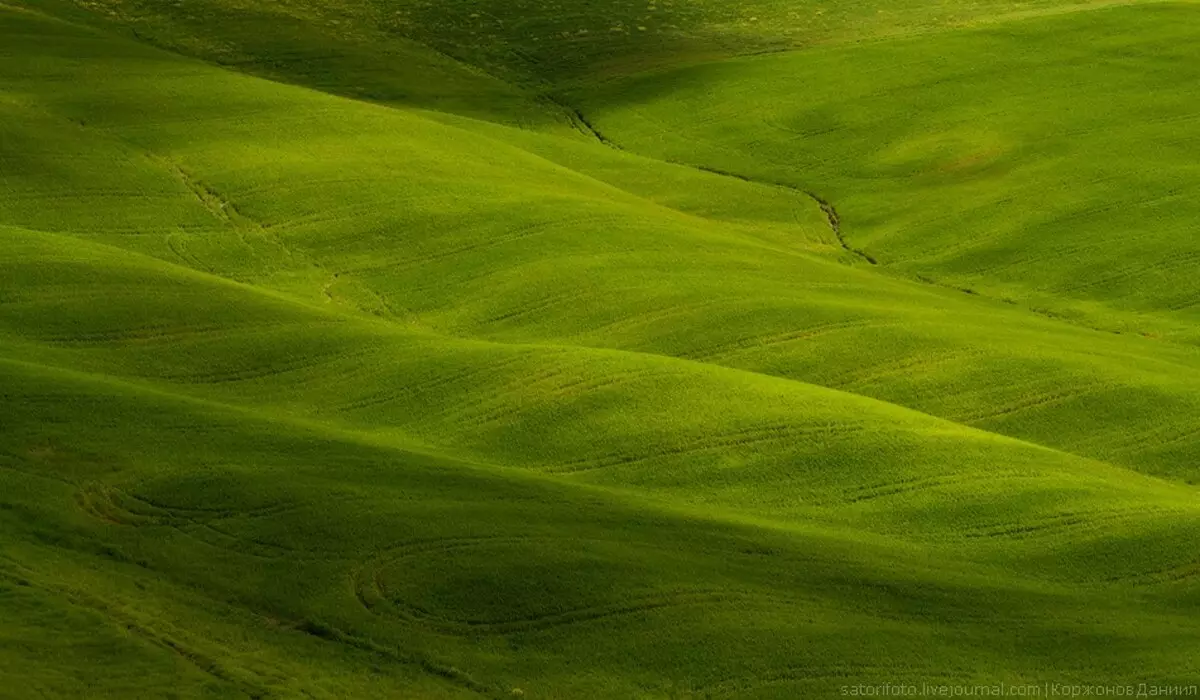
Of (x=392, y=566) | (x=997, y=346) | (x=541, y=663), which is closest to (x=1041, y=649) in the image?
(x=541, y=663)

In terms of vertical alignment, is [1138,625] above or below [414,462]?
below

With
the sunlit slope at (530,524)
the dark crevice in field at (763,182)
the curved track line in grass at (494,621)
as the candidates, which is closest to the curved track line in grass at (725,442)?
the sunlit slope at (530,524)

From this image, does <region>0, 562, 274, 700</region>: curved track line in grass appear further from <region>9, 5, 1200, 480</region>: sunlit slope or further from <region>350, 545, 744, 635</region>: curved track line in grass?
<region>9, 5, 1200, 480</region>: sunlit slope

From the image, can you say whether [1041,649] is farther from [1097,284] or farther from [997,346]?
[1097,284]

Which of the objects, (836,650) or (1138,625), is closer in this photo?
(836,650)

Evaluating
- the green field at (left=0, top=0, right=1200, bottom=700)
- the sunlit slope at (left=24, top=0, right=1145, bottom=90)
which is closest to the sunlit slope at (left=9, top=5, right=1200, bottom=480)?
the green field at (left=0, top=0, right=1200, bottom=700)

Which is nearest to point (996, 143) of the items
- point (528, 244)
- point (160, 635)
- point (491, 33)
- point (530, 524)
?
point (528, 244)

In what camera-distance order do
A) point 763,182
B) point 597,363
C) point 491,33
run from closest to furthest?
point 597,363 → point 763,182 → point 491,33

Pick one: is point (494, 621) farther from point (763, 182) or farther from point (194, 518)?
point (763, 182)
